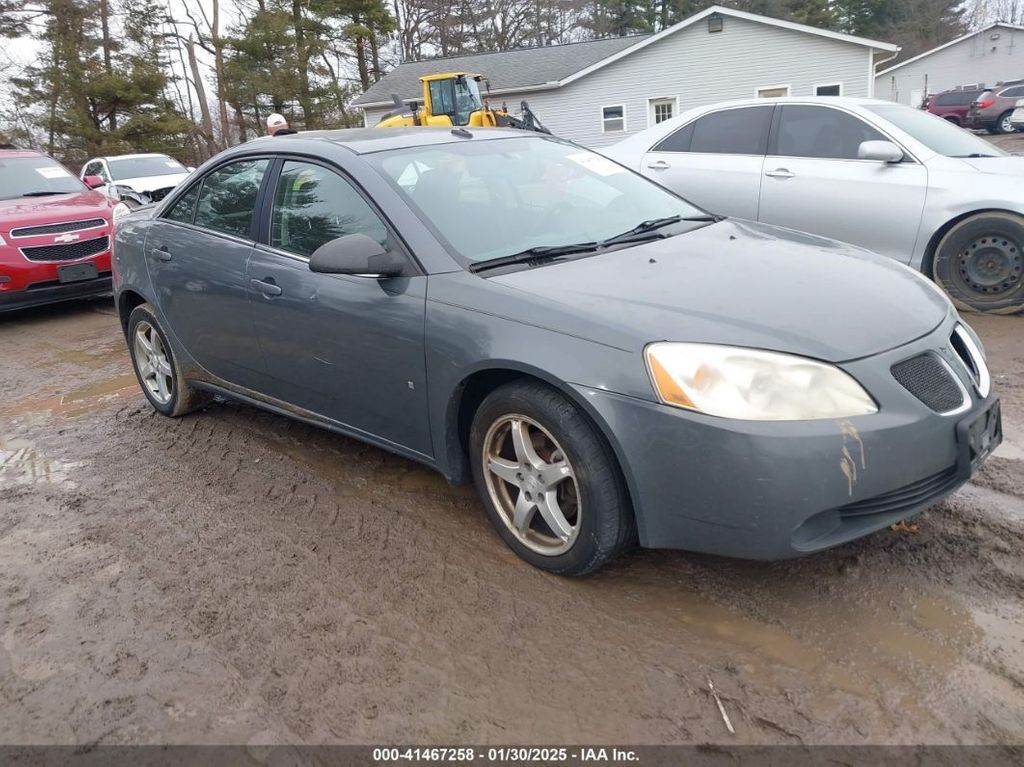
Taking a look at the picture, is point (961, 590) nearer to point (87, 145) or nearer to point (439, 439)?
point (439, 439)

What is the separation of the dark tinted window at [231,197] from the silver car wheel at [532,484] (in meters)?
1.83

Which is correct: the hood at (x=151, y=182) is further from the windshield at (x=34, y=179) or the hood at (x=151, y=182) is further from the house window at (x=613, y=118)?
the house window at (x=613, y=118)

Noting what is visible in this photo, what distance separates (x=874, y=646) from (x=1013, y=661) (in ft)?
1.24

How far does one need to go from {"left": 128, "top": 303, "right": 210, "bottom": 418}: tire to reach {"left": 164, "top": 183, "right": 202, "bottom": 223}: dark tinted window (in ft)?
1.86

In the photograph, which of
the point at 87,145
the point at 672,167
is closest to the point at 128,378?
the point at 672,167

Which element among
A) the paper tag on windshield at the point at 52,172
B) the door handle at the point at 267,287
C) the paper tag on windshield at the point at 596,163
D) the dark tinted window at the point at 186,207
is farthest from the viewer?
the paper tag on windshield at the point at 52,172

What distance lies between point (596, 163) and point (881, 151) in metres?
2.83

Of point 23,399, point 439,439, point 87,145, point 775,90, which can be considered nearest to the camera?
point 439,439

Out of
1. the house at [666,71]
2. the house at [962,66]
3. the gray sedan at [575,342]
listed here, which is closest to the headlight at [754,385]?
the gray sedan at [575,342]

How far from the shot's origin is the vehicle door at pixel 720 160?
6.64 metres

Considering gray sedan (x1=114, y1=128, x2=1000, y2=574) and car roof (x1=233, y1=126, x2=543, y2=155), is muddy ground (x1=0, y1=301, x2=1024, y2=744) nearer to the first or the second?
gray sedan (x1=114, y1=128, x2=1000, y2=574)

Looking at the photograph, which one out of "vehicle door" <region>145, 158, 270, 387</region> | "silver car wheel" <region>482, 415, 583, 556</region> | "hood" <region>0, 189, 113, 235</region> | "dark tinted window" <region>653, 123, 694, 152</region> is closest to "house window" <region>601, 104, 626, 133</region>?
"hood" <region>0, 189, 113, 235</region>

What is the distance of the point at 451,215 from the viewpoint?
3.35 metres

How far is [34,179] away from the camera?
952 centimetres
